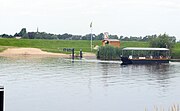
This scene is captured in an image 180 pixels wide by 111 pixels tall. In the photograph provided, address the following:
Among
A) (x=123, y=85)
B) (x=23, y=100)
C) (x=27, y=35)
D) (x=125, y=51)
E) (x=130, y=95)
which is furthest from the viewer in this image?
(x=27, y=35)

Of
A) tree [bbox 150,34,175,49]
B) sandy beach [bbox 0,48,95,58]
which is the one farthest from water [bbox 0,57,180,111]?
tree [bbox 150,34,175,49]

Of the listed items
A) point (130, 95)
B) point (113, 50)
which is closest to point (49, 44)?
point (113, 50)

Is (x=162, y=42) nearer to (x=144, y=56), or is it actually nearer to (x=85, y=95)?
(x=144, y=56)

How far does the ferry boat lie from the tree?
1616 cm

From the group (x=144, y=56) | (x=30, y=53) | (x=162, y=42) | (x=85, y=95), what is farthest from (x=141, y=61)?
(x=85, y=95)

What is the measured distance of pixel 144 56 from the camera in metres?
99.8

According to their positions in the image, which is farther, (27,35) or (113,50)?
(27,35)

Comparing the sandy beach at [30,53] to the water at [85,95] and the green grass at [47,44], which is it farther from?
the water at [85,95]

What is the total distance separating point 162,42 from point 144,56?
75.9 feet

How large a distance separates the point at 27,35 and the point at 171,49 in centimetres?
8162

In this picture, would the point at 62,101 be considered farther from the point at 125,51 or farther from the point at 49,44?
the point at 49,44

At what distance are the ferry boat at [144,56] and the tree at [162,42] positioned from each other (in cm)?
1616

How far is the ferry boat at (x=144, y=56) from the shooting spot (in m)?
94.9

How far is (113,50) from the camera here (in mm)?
113500
